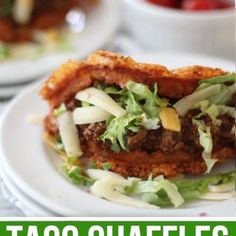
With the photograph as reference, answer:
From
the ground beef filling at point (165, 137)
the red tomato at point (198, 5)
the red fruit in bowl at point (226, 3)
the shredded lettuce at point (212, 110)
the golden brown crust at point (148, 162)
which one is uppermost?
the red fruit in bowl at point (226, 3)

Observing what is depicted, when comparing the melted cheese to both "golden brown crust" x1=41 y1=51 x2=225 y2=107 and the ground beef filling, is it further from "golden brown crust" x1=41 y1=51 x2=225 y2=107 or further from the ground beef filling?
the ground beef filling

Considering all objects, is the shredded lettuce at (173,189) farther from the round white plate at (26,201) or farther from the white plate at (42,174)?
the round white plate at (26,201)

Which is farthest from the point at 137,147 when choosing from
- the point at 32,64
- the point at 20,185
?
the point at 32,64

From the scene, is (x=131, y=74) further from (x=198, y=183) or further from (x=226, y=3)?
(x=226, y=3)

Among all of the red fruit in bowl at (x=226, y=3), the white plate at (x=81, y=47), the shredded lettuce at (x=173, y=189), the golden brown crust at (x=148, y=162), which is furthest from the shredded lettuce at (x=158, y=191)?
the red fruit in bowl at (x=226, y=3)

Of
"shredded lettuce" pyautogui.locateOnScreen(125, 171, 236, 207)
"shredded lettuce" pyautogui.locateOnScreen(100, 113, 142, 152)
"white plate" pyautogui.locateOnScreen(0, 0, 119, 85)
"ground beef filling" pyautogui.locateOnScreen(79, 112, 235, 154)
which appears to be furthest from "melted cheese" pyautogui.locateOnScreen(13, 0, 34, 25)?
"shredded lettuce" pyautogui.locateOnScreen(125, 171, 236, 207)

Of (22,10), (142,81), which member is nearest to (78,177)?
(142,81)
